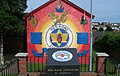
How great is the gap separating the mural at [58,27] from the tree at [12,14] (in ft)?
6.23

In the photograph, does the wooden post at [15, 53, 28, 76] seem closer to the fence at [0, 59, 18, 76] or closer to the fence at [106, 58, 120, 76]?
the fence at [0, 59, 18, 76]

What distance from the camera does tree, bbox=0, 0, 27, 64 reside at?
25344 mm

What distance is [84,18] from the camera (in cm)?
2433

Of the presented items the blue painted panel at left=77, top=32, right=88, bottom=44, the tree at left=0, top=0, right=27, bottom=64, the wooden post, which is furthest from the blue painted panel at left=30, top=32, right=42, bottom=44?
the wooden post

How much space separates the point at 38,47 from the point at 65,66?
538 inches

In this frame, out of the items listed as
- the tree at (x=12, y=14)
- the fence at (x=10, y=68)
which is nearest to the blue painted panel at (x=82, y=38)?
the tree at (x=12, y=14)

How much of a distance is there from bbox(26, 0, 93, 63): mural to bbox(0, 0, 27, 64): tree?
6.23 feet

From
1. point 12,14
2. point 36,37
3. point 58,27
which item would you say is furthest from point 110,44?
point 12,14

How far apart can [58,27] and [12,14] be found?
4.82m

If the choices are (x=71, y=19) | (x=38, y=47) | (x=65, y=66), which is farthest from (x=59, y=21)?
(x=65, y=66)

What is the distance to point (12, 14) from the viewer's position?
26297mm

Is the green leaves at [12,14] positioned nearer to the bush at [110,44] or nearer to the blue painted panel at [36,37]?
the blue painted panel at [36,37]

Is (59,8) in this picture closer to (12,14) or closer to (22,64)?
(12,14)

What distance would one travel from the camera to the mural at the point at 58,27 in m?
24.0
